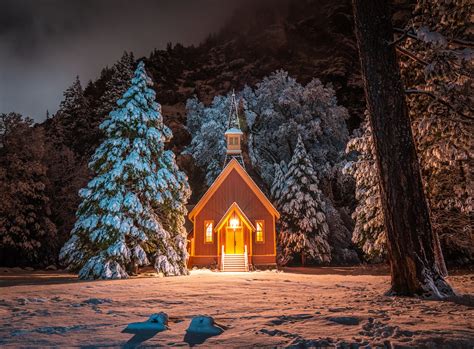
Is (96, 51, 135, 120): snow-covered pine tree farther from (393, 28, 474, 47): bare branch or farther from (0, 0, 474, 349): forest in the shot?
(393, 28, 474, 47): bare branch

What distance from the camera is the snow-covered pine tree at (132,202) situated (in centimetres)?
1708

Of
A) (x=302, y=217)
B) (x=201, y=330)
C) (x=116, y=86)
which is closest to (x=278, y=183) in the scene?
(x=302, y=217)

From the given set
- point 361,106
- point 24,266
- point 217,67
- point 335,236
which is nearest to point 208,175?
point 335,236

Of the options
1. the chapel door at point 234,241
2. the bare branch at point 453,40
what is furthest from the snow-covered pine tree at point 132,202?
the bare branch at point 453,40

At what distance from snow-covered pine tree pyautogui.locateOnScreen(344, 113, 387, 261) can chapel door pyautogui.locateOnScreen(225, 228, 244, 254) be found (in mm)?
9987

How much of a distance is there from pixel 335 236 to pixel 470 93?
21.6 m

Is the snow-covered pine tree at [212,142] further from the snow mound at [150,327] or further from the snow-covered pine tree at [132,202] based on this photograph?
the snow mound at [150,327]

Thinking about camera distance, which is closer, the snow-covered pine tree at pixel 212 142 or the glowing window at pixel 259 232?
the glowing window at pixel 259 232

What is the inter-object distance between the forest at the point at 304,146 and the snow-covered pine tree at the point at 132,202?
0.37 metres

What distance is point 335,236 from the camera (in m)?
31.0

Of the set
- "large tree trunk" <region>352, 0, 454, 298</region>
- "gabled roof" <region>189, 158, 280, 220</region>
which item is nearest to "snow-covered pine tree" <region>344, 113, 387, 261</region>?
"large tree trunk" <region>352, 0, 454, 298</region>

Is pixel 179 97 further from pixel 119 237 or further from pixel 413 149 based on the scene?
pixel 413 149

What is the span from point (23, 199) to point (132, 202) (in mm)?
14626

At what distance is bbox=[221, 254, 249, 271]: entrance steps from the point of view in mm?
24703
